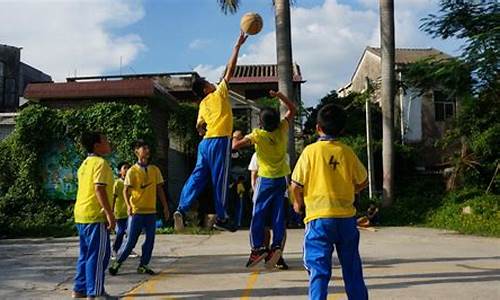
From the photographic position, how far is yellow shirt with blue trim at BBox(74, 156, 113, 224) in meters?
6.52

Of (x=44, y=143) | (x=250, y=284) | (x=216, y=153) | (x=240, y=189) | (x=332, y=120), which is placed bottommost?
(x=250, y=284)

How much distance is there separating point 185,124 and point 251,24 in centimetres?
1380

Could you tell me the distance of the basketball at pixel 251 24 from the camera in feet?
26.1

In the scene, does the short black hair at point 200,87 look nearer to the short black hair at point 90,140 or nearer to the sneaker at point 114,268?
the short black hair at point 90,140

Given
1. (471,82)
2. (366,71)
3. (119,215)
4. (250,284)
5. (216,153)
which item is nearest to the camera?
(250,284)

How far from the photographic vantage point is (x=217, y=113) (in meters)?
7.92

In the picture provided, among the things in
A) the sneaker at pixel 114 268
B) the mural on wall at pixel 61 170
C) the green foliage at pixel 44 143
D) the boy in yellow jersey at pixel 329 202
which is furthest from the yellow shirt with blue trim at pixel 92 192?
the mural on wall at pixel 61 170

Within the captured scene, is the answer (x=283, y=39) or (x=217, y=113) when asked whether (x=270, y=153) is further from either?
(x=283, y=39)

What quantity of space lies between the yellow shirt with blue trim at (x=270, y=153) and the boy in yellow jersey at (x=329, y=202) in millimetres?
2858

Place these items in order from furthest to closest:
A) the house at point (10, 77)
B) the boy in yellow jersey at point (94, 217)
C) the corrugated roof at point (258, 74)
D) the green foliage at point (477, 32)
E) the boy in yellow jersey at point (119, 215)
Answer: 1. the house at point (10, 77)
2. the corrugated roof at point (258, 74)
3. the green foliage at point (477, 32)
4. the boy in yellow jersey at point (119, 215)
5. the boy in yellow jersey at point (94, 217)

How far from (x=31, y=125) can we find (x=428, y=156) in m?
18.2

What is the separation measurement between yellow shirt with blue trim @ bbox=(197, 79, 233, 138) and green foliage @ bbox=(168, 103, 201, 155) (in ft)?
43.3

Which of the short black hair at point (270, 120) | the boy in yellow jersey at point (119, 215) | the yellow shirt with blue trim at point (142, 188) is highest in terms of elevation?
the short black hair at point (270, 120)

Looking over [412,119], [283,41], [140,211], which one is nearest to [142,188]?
[140,211]
